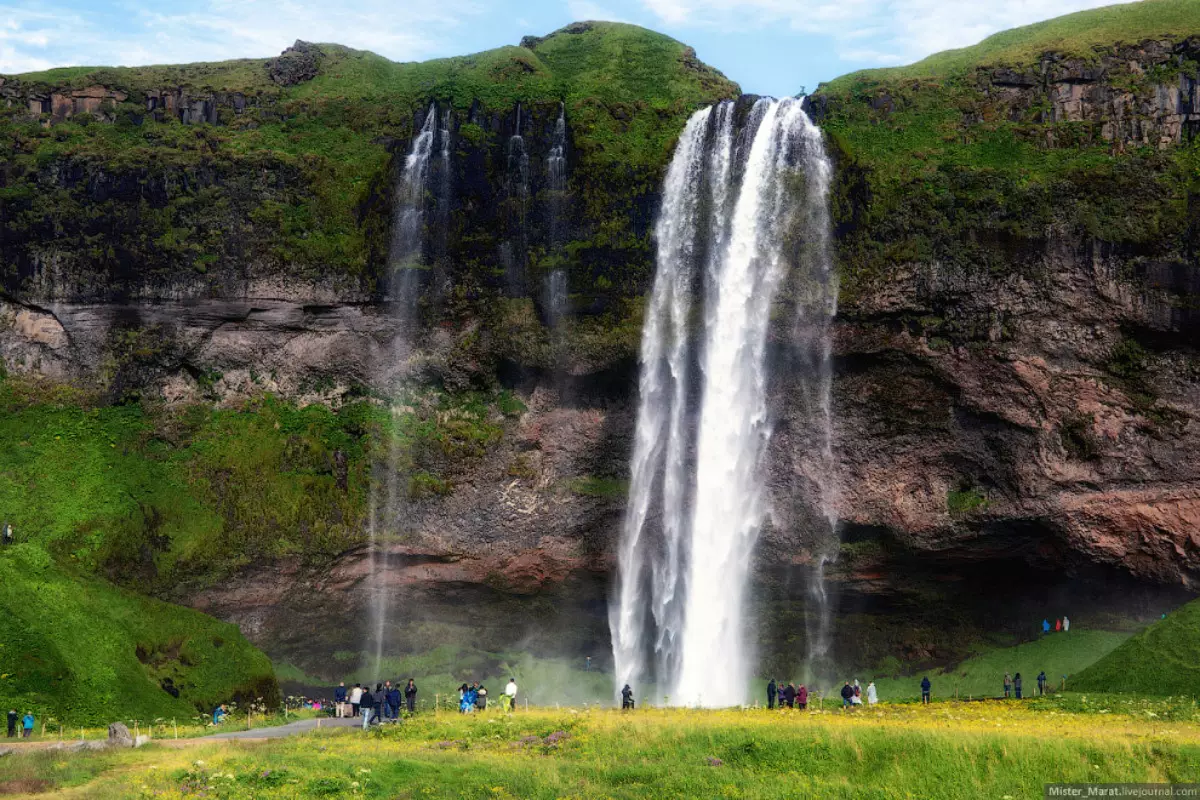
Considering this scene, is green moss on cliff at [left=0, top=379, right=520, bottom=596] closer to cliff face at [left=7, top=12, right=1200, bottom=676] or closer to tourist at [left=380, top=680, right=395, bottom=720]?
cliff face at [left=7, top=12, right=1200, bottom=676]

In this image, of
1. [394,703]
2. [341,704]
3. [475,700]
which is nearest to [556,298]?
[475,700]

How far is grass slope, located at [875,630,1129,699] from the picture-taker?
47.6m

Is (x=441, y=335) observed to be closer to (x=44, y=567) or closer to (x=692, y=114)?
(x=692, y=114)

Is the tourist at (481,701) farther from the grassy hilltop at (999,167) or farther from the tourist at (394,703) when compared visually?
the grassy hilltop at (999,167)

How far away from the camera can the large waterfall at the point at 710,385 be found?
5169 centimetres

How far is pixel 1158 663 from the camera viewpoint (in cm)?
3938

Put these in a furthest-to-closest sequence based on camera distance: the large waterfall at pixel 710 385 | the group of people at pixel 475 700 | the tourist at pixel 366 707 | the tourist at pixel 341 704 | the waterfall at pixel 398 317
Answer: the waterfall at pixel 398 317, the large waterfall at pixel 710 385, the tourist at pixel 341 704, the group of people at pixel 475 700, the tourist at pixel 366 707

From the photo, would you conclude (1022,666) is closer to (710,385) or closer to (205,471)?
(710,385)

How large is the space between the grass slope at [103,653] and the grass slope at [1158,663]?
103 ft

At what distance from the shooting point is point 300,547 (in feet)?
175

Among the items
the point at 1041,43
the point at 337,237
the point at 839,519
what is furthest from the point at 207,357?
the point at 1041,43

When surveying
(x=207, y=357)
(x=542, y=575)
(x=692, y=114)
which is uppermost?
(x=692, y=114)

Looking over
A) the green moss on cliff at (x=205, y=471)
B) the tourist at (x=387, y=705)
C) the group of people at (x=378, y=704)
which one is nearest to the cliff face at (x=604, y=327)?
the green moss on cliff at (x=205, y=471)

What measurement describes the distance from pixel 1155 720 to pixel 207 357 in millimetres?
45407
